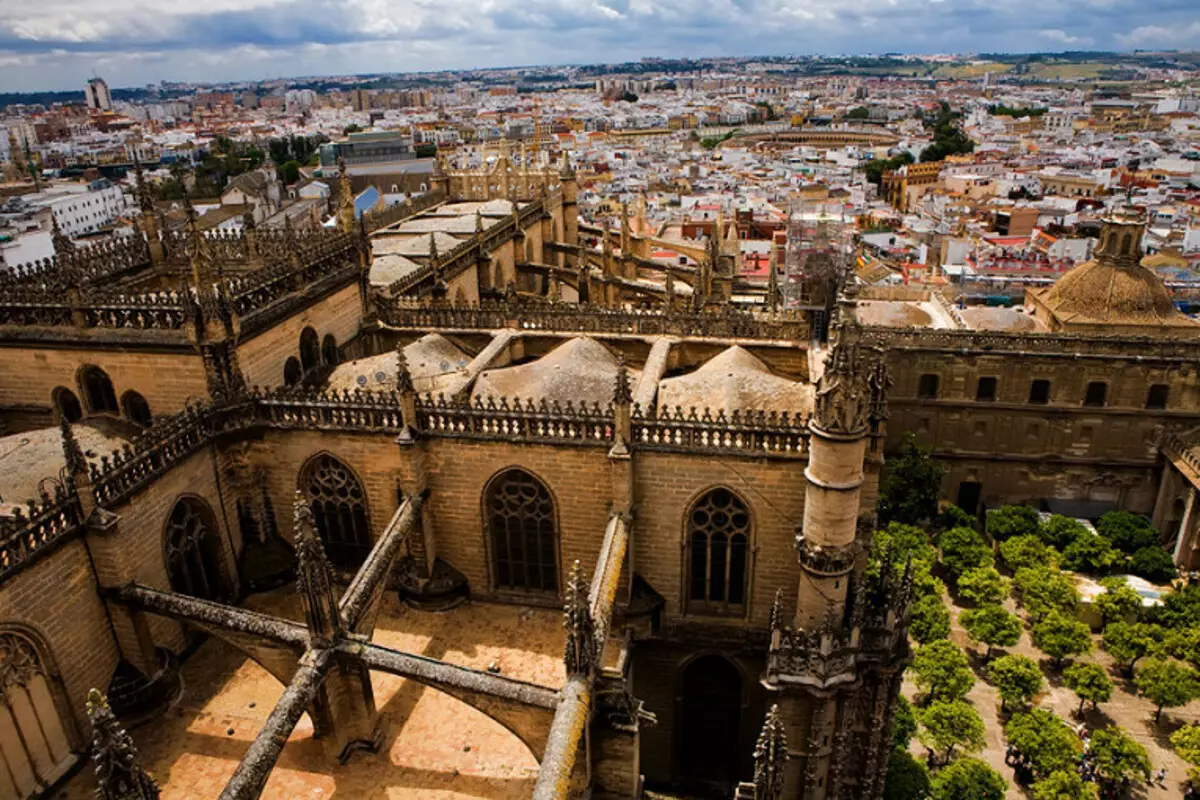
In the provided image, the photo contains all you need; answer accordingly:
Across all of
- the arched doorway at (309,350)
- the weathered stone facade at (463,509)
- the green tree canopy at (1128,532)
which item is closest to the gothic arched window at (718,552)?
the weathered stone facade at (463,509)

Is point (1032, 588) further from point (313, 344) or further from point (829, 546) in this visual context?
point (313, 344)

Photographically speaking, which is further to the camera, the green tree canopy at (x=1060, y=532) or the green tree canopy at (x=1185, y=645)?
the green tree canopy at (x=1060, y=532)

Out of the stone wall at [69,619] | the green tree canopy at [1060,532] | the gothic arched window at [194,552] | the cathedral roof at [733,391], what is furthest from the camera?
the green tree canopy at [1060,532]

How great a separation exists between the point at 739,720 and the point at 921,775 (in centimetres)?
916

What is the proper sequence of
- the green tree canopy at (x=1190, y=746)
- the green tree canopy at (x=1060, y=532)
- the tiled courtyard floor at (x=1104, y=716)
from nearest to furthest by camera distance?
the green tree canopy at (x=1190, y=746) < the tiled courtyard floor at (x=1104, y=716) < the green tree canopy at (x=1060, y=532)

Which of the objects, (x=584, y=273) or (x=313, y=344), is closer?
(x=313, y=344)

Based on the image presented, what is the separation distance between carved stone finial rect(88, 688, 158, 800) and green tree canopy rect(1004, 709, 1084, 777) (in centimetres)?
2788

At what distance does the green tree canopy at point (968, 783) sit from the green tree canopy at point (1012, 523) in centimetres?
2057

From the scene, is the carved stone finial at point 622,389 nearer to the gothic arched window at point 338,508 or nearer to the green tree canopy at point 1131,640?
the gothic arched window at point 338,508

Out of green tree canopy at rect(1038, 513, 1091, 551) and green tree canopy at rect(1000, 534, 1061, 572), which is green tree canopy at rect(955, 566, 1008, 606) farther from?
green tree canopy at rect(1038, 513, 1091, 551)

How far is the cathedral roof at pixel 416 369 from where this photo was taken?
77.8 ft

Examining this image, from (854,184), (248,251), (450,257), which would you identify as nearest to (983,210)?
(854,184)

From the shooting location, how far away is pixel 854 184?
156 meters

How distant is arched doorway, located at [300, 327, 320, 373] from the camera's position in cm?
2448
